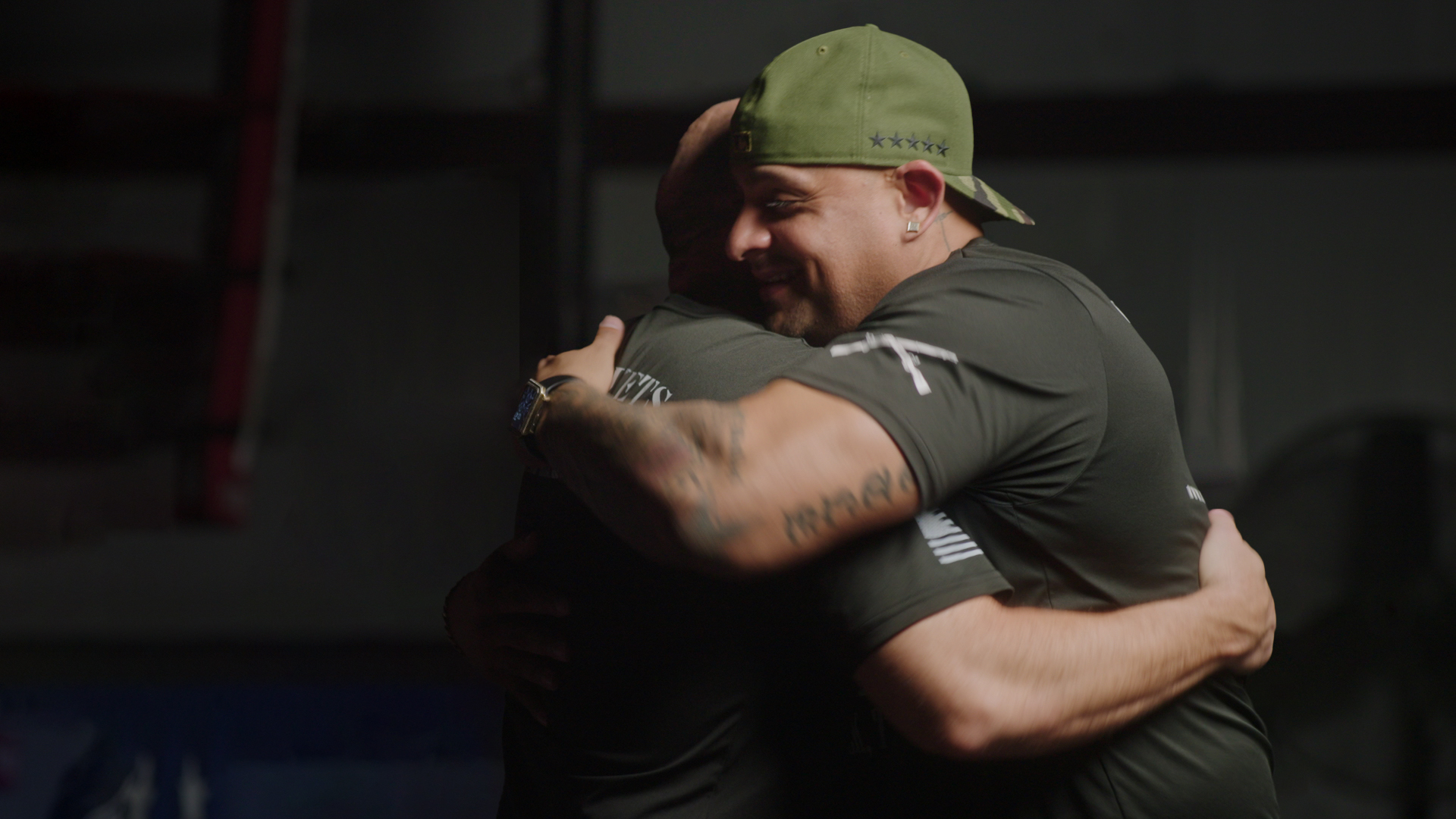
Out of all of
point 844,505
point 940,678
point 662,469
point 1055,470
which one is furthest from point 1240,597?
point 662,469

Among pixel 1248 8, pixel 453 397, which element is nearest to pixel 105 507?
pixel 453 397

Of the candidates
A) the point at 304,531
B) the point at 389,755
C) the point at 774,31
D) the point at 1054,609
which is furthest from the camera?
the point at 304,531

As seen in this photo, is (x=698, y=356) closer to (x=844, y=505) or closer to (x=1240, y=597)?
(x=844, y=505)

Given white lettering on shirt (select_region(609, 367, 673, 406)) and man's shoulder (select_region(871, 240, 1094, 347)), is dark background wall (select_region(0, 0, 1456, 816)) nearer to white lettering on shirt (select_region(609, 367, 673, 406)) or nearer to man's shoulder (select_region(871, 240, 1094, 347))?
white lettering on shirt (select_region(609, 367, 673, 406))

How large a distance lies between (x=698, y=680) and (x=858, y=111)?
62 cm

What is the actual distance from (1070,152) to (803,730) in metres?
3.00

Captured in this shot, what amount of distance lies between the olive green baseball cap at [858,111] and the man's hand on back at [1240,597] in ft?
1.34

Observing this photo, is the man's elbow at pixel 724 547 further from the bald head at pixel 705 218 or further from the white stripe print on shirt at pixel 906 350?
the bald head at pixel 705 218

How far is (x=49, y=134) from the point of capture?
3777 millimetres

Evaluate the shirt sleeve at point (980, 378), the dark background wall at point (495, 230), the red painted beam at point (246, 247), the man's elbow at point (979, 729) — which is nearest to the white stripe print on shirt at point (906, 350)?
the shirt sleeve at point (980, 378)

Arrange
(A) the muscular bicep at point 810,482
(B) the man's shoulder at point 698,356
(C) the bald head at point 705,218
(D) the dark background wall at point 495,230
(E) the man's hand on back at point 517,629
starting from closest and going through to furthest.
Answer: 1. (A) the muscular bicep at point 810,482
2. (B) the man's shoulder at point 698,356
3. (E) the man's hand on back at point 517,629
4. (C) the bald head at point 705,218
5. (D) the dark background wall at point 495,230

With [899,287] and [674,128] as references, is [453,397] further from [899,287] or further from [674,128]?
[899,287]

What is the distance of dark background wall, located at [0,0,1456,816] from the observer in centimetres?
343

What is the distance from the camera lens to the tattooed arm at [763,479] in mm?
747
